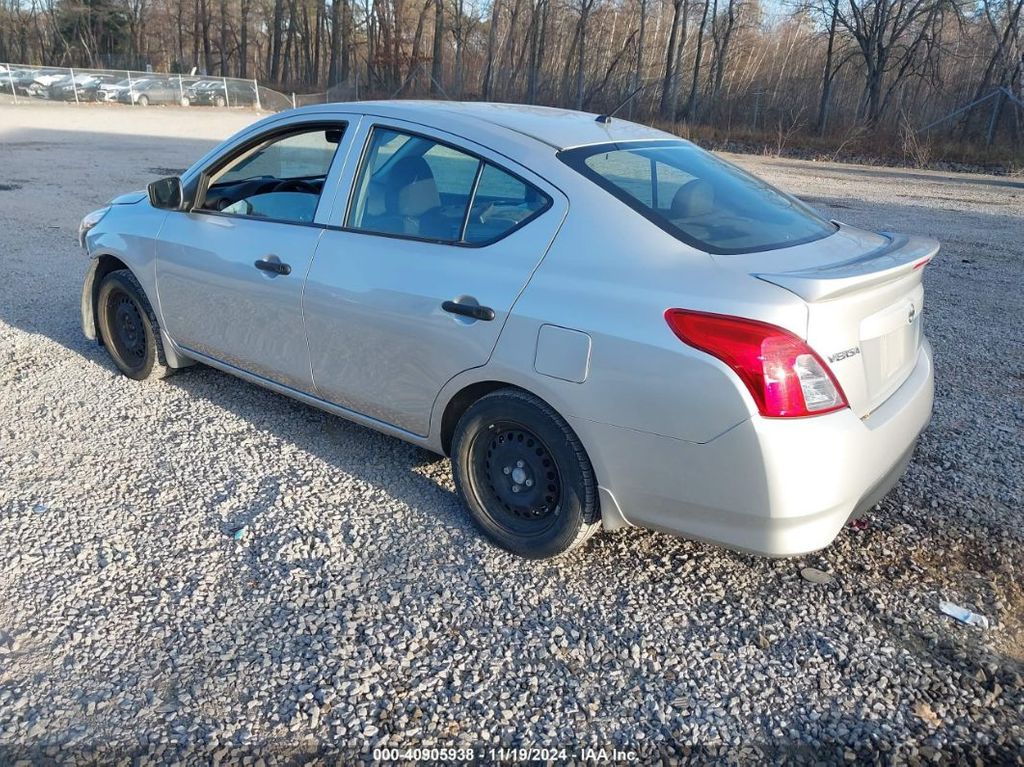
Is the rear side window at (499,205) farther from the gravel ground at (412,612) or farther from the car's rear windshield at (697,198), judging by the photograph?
the gravel ground at (412,612)

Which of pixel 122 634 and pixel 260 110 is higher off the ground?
pixel 260 110

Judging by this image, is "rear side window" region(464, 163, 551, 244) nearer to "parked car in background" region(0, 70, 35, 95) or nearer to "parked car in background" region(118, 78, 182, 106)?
"parked car in background" region(0, 70, 35, 95)

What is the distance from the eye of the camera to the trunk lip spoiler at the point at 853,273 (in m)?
2.65

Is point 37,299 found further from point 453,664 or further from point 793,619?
point 793,619

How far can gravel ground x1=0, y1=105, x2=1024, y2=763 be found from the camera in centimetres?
249

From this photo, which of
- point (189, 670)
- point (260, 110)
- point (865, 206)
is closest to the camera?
point (189, 670)

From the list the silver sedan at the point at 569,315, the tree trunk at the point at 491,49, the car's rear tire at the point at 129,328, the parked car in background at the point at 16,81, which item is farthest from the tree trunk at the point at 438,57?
the silver sedan at the point at 569,315

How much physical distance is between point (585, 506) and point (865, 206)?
44.2ft

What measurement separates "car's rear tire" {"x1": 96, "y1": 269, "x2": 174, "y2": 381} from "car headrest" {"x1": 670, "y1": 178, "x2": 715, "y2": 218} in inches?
125

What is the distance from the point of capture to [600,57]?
5312 centimetres

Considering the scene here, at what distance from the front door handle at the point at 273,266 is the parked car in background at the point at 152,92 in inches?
1606

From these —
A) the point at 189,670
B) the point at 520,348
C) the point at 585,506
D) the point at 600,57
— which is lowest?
the point at 189,670

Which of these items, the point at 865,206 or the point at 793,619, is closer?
the point at 793,619

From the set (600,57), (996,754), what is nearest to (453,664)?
(996,754)
